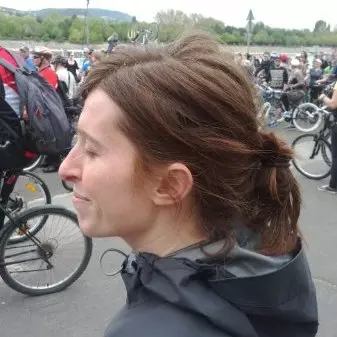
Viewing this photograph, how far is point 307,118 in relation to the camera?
10945mm

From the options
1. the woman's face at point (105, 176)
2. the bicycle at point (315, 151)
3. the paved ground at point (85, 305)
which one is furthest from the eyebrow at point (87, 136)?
the bicycle at point (315, 151)

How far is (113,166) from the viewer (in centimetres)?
88

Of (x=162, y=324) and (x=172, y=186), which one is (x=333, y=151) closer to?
(x=172, y=186)

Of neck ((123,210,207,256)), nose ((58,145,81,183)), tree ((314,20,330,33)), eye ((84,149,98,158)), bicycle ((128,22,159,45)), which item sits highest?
tree ((314,20,330,33))

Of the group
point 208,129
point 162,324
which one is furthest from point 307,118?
point 162,324

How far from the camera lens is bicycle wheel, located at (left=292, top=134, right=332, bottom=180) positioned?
21.8ft

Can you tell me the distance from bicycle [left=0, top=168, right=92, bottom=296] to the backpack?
417 millimetres

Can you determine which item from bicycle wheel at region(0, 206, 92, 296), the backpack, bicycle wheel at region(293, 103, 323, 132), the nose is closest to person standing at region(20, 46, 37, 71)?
the backpack

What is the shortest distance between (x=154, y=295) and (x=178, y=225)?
0.44 feet

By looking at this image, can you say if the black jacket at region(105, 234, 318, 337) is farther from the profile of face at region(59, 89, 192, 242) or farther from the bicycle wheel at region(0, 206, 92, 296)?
the bicycle wheel at region(0, 206, 92, 296)

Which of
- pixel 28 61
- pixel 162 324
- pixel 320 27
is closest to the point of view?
pixel 162 324

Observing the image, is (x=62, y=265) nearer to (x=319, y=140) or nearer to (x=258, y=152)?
(x=258, y=152)

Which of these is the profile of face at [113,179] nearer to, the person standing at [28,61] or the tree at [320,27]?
the person standing at [28,61]

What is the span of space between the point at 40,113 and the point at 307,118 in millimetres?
8808
